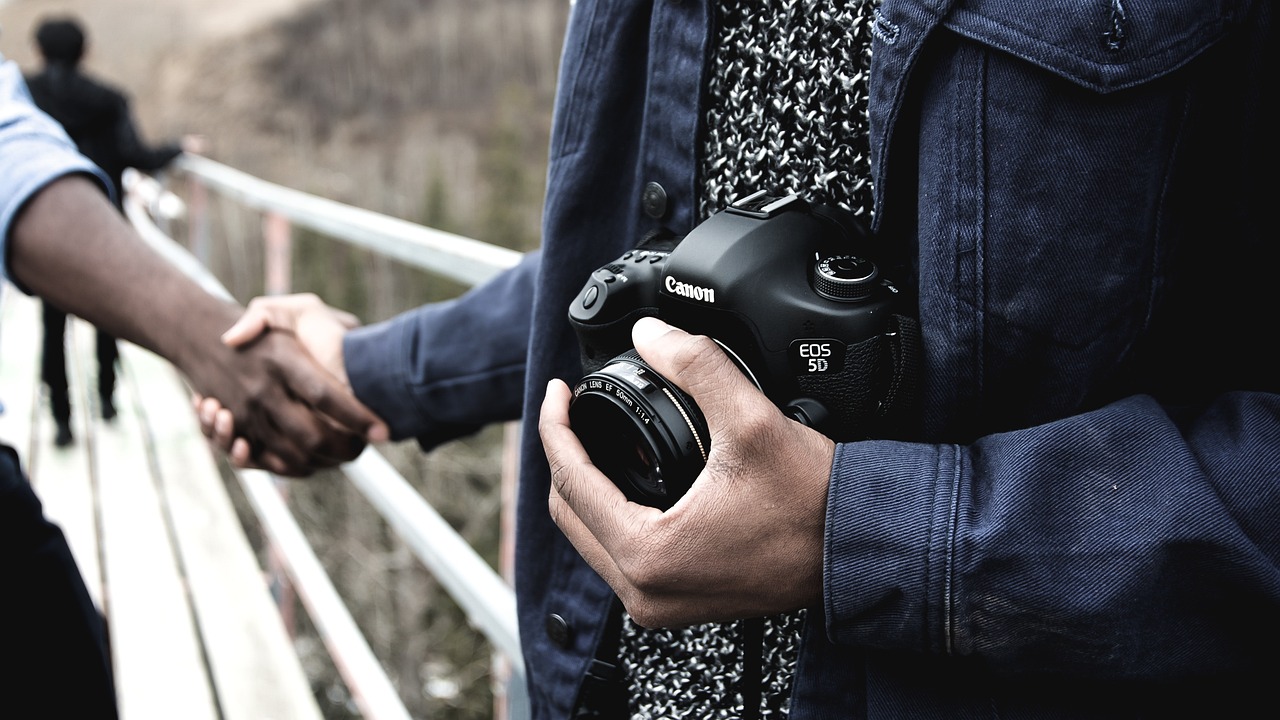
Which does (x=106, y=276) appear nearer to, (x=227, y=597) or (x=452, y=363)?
(x=452, y=363)

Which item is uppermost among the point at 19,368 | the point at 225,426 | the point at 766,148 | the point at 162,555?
the point at 766,148

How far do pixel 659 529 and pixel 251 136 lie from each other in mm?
48257

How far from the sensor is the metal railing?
1.21m

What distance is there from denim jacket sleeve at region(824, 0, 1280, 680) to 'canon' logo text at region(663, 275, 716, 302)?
5.5 inches

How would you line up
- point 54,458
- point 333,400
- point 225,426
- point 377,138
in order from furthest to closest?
point 377,138
point 54,458
point 225,426
point 333,400

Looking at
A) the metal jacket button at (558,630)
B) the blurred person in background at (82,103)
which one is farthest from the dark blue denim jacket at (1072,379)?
the blurred person in background at (82,103)

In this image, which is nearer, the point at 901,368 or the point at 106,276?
the point at 901,368

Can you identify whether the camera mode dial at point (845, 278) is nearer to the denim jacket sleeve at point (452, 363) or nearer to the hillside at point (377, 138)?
the denim jacket sleeve at point (452, 363)

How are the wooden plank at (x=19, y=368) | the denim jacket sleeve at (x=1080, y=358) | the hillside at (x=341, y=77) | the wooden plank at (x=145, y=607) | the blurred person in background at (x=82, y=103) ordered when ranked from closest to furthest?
the denim jacket sleeve at (x=1080, y=358) < the wooden plank at (x=145, y=607) < the wooden plank at (x=19, y=368) < the blurred person in background at (x=82, y=103) < the hillside at (x=341, y=77)

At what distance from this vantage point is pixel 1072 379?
61 centimetres

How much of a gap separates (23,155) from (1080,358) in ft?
3.86

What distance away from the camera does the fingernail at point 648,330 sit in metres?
0.66

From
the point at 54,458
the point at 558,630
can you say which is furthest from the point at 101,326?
the point at 54,458

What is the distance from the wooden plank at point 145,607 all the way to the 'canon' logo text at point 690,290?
53.8 inches
